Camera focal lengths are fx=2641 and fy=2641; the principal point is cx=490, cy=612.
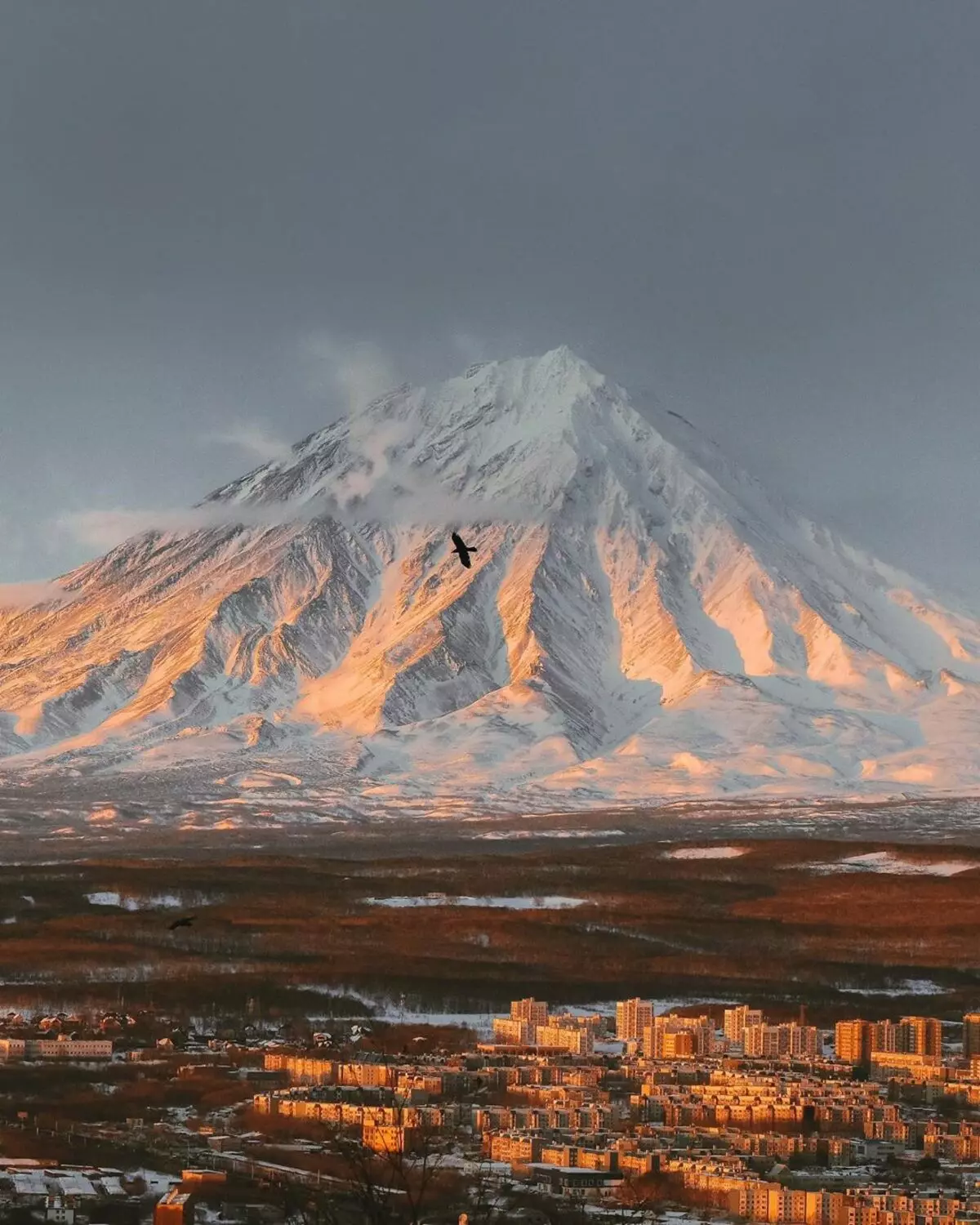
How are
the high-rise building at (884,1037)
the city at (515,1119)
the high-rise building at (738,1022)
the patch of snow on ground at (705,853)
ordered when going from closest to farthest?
the city at (515,1119)
the high-rise building at (884,1037)
the high-rise building at (738,1022)
the patch of snow on ground at (705,853)

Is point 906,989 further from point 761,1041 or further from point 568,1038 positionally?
point 568,1038

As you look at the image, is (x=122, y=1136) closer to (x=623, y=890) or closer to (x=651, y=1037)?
(x=651, y=1037)

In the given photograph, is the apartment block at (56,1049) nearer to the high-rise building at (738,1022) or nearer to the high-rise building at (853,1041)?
the high-rise building at (738,1022)

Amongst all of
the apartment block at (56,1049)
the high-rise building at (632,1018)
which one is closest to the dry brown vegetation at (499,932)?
the high-rise building at (632,1018)

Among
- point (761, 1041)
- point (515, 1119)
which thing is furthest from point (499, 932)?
point (515, 1119)

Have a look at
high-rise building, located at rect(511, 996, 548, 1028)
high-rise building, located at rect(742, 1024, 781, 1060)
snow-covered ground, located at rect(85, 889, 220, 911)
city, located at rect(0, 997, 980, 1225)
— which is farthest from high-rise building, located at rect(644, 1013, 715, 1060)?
snow-covered ground, located at rect(85, 889, 220, 911)

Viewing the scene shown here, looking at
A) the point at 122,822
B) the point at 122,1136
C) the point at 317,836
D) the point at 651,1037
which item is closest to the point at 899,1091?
the point at 651,1037
